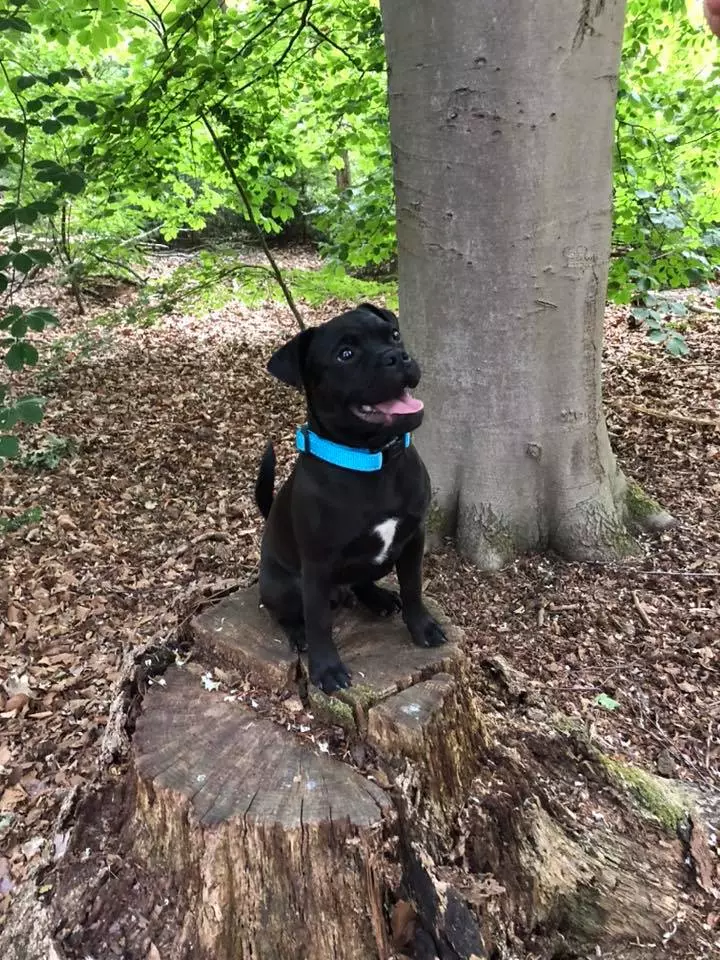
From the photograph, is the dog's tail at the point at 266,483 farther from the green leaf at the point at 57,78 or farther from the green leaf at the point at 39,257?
the green leaf at the point at 57,78

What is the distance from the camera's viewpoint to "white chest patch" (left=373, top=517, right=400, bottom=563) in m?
2.15

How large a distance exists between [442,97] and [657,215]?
3.19 meters

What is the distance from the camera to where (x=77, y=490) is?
17.0 ft

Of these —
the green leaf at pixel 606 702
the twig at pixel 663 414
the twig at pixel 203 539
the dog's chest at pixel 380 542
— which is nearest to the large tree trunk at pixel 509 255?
the green leaf at pixel 606 702

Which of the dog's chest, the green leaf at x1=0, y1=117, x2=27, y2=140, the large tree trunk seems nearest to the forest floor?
the large tree trunk

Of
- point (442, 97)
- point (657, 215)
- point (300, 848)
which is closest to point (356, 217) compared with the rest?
point (657, 215)

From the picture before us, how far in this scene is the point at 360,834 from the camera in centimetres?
185

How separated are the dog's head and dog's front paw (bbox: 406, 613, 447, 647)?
0.70 meters

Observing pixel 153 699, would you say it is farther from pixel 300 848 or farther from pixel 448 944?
pixel 448 944

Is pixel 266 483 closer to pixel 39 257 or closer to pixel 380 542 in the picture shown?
pixel 380 542

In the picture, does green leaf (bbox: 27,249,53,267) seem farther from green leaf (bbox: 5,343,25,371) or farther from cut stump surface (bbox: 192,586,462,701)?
cut stump surface (bbox: 192,586,462,701)

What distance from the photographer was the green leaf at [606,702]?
304cm

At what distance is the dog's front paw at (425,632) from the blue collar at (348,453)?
64 centimetres

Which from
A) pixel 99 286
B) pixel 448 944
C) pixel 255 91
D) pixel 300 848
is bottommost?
pixel 448 944
